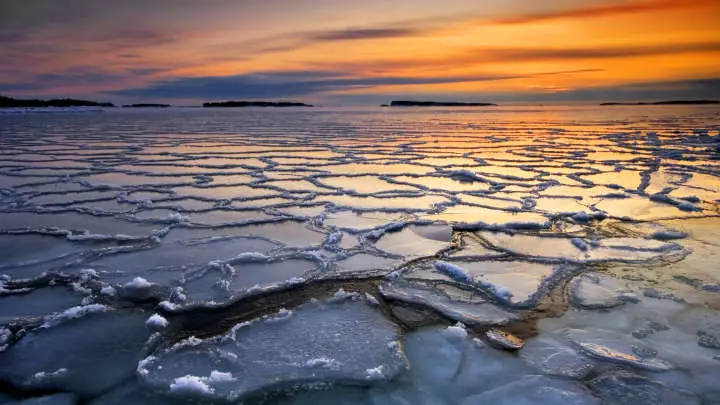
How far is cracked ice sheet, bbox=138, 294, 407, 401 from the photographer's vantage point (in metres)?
2.04

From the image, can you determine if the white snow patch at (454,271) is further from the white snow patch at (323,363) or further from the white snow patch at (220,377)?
the white snow patch at (220,377)

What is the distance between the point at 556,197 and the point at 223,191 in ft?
13.9

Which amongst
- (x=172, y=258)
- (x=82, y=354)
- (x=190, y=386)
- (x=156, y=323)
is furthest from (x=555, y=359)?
(x=172, y=258)

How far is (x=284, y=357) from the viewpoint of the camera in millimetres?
2238

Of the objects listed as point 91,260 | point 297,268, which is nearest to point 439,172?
point 297,268

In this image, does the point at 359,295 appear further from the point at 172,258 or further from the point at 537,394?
the point at 172,258

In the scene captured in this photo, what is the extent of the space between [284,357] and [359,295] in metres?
0.76

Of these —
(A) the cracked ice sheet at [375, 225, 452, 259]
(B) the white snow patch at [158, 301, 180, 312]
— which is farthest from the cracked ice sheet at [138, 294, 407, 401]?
(A) the cracked ice sheet at [375, 225, 452, 259]

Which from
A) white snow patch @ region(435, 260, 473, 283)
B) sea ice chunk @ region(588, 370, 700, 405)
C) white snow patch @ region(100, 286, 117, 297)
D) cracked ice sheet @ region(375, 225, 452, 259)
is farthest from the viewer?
cracked ice sheet @ region(375, 225, 452, 259)

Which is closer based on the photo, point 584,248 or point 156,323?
point 156,323

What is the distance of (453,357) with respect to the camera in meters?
2.26

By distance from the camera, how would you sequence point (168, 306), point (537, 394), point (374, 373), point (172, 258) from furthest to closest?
point (172, 258)
point (168, 306)
point (374, 373)
point (537, 394)

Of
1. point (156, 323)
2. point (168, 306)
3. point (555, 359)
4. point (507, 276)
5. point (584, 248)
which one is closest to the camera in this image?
point (555, 359)

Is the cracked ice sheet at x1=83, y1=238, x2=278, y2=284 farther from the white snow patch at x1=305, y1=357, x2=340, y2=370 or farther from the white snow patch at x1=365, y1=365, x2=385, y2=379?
the white snow patch at x1=365, y1=365, x2=385, y2=379
